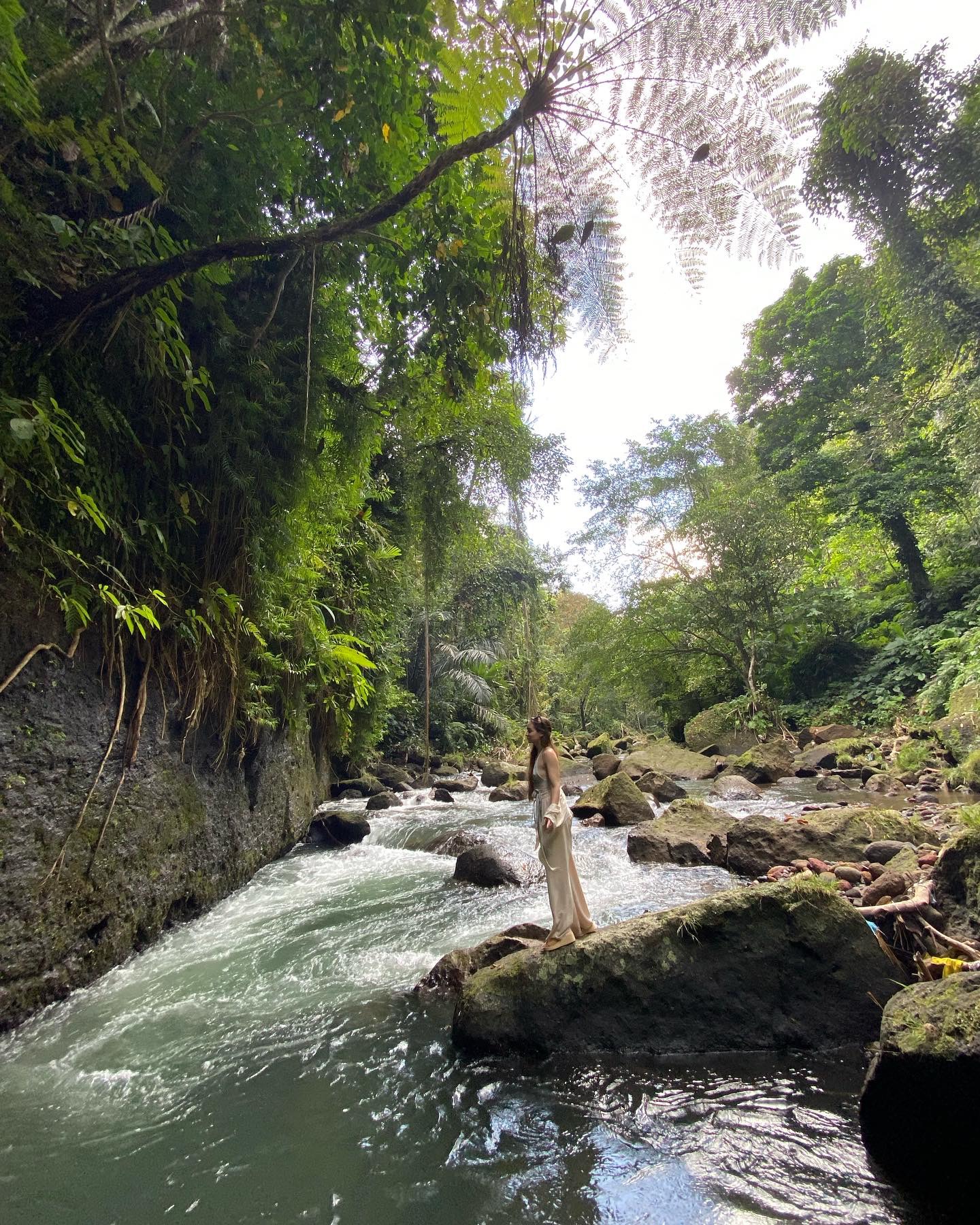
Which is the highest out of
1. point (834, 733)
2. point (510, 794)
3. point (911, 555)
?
point (911, 555)

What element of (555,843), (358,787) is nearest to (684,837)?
(555,843)

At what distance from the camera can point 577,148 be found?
337 cm

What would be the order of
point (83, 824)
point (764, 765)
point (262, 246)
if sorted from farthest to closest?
point (764, 765) < point (83, 824) < point (262, 246)

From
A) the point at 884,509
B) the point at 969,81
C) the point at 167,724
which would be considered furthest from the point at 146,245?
the point at 884,509

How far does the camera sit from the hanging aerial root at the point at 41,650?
3.31 m

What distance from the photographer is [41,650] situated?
3.54 meters

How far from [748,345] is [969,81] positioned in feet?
48.0

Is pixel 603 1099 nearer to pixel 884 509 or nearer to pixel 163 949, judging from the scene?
pixel 163 949

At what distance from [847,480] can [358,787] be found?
17.0 meters

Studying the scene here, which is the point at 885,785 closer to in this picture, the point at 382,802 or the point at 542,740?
the point at 542,740

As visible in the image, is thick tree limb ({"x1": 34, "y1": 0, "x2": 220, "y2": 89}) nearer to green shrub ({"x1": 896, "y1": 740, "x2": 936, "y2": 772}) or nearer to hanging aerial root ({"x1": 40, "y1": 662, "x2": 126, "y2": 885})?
hanging aerial root ({"x1": 40, "y1": 662, "x2": 126, "y2": 885})

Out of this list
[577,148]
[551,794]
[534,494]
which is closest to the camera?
[577,148]

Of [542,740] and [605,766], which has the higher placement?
[542,740]

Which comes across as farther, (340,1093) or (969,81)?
(969,81)
